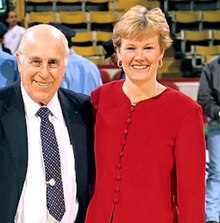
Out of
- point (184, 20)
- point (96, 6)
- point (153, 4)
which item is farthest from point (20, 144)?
point (96, 6)

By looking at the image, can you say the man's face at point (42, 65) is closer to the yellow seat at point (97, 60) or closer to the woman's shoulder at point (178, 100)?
the woman's shoulder at point (178, 100)

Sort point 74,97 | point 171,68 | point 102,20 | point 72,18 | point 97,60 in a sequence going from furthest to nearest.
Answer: point 102,20 → point 72,18 → point 171,68 → point 97,60 → point 74,97

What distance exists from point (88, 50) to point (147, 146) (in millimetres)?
6732

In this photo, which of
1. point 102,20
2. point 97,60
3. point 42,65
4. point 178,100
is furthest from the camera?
point 102,20

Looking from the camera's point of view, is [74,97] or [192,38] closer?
[74,97]

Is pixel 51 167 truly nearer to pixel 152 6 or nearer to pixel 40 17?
pixel 40 17

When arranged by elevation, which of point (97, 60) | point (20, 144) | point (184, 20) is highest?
point (20, 144)

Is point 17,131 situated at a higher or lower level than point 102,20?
higher

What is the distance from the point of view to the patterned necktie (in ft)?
6.97

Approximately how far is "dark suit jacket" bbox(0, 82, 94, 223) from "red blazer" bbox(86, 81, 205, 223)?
0.04 metres

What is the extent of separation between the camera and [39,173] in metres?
2.12

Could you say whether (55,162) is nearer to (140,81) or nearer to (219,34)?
(140,81)

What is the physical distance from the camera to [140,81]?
2.17 metres

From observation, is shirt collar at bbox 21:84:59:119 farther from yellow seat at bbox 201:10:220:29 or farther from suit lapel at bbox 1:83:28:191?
yellow seat at bbox 201:10:220:29
